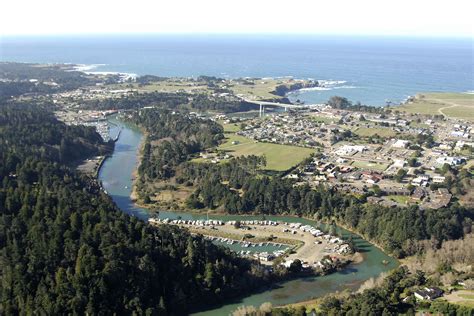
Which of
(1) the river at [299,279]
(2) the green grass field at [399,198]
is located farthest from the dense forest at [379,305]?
(2) the green grass field at [399,198]

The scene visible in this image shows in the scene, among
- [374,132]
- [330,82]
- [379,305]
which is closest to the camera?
[379,305]

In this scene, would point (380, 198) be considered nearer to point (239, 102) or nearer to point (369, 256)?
point (369, 256)

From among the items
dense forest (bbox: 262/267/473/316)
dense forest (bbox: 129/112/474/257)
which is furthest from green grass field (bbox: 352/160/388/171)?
dense forest (bbox: 262/267/473/316)

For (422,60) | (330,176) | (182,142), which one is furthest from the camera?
(422,60)

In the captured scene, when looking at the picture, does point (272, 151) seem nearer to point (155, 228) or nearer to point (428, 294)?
point (155, 228)

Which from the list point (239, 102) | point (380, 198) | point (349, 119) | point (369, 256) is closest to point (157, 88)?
point (239, 102)

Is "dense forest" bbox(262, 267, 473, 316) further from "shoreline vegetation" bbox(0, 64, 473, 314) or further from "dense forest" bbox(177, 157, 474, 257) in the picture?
"dense forest" bbox(177, 157, 474, 257)

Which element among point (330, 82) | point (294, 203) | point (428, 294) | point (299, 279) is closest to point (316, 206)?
point (294, 203)
